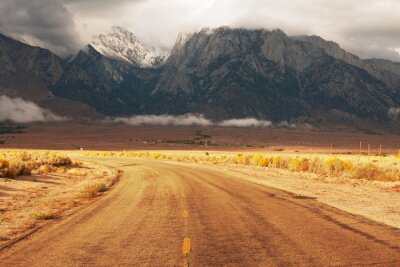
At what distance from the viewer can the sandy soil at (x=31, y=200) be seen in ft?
41.7

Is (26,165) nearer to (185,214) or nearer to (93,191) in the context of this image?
(93,191)

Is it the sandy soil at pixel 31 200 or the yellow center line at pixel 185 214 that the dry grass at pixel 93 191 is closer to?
the sandy soil at pixel 31 200

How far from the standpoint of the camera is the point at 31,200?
18.4 meters

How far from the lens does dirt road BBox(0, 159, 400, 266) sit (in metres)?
8.58

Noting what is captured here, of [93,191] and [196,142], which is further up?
[196,142]

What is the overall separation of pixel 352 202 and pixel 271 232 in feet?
25.1

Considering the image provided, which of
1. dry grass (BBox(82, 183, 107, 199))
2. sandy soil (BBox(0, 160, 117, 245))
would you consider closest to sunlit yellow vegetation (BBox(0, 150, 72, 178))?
sandy soil (BBox(0, 160, 117, 245))

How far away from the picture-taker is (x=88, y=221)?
1290 centimetres

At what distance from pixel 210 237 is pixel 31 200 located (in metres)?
10.4

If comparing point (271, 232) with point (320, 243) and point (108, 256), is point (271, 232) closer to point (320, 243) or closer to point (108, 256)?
point (320, 243)

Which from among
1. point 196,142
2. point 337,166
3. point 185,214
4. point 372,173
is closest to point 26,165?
point 185,214

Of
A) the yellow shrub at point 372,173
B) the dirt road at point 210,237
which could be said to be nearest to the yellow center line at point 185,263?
the dirt road at point 210,237

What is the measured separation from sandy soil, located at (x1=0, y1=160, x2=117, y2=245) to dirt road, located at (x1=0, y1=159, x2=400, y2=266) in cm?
85

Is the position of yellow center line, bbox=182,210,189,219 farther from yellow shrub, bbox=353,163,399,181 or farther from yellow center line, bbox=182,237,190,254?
yellow shrub, bbox=353,163,399,181
